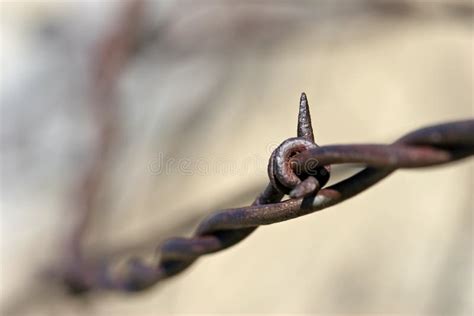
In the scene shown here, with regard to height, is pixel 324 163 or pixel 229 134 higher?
pixel 229 134

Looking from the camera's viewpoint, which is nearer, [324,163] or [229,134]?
[324,163]

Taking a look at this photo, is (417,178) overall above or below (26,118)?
below

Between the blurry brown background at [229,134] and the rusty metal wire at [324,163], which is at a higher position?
the blurry brown background at [229,134]

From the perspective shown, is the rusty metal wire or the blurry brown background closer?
the rusty metal wire

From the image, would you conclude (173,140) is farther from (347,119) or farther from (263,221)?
(263,221)

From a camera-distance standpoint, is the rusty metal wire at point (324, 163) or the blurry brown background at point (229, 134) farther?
the blurry brown background at point (229, 134)

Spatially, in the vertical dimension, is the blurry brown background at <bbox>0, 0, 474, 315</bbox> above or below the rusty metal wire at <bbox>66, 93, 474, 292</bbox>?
above

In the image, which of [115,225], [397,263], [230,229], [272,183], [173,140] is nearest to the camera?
[272,183]

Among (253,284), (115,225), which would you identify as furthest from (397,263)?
(115,225)
